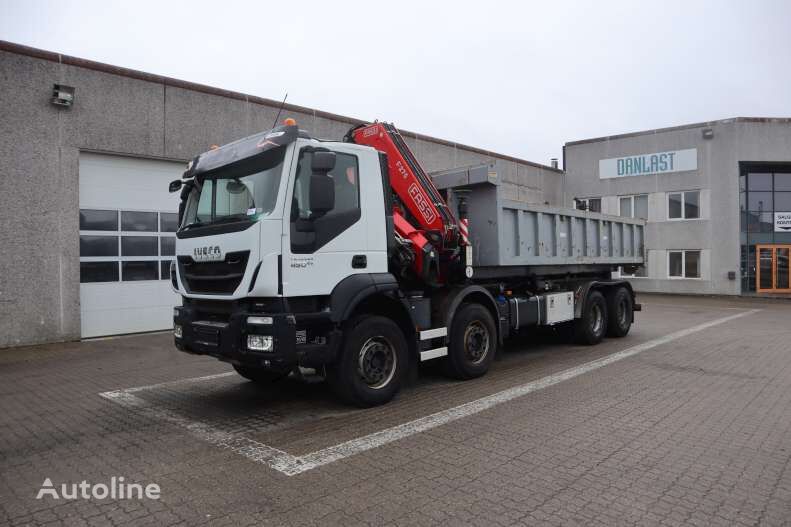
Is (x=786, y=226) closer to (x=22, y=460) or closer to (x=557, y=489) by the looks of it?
(x=557, y=489)

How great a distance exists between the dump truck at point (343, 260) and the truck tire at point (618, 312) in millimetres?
3689

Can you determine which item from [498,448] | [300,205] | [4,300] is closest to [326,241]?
[300,205]

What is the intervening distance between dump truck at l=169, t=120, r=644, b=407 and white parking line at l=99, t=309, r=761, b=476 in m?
0.70

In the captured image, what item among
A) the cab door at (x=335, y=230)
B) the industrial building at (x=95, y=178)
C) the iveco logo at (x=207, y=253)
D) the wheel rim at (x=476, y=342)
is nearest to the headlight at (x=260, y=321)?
the cab door at (x=335, y=230)

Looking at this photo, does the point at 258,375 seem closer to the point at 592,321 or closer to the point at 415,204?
the point at 415,204

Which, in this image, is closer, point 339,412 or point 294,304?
A: point 294,304

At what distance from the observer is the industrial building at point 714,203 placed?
73.8ft

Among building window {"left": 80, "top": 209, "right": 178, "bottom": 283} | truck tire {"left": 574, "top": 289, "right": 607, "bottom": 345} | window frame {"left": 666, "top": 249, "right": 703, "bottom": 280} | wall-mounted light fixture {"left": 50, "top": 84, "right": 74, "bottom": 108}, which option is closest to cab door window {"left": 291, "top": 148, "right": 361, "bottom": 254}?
truck tire {"left": 574, "top": 289, "right": 607, "bottom": 345}

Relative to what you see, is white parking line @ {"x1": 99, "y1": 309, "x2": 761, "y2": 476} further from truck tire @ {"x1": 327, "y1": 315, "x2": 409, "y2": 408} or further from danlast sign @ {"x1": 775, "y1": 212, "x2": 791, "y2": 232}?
danlast sign @ {"x1": 775, "y1": 212, "x2": 791, "y2": 232}

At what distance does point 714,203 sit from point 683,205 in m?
1.21

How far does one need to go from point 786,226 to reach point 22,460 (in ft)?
91.0

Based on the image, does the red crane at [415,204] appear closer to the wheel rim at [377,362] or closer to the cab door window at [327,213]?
the cab door window at [327,213]

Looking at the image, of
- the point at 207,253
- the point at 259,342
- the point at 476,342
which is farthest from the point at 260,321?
the point at 476,342

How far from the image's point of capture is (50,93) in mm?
10469
